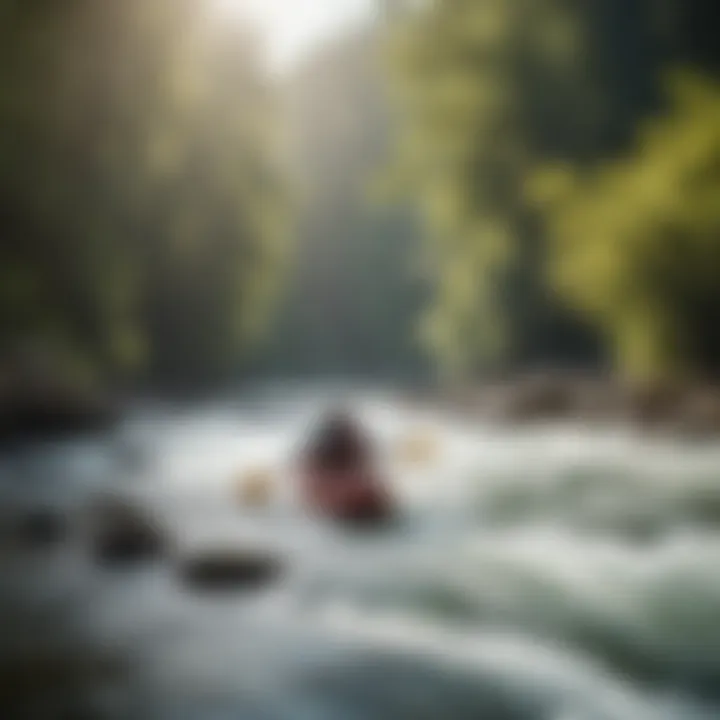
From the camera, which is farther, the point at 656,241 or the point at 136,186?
the point at 136,186

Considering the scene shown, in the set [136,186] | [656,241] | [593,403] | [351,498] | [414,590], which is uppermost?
[136,186]

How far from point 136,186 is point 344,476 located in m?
0.63

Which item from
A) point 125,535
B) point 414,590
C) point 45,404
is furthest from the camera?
point 45,404

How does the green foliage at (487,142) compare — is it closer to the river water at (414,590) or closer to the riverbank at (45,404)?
the river water at (414,590)

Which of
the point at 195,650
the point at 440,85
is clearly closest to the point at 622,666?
the point at 195,650

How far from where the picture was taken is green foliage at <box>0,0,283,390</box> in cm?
179

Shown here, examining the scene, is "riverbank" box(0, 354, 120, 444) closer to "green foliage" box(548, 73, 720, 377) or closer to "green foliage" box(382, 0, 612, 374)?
"green foliage" box(382, 0, 612, 374)

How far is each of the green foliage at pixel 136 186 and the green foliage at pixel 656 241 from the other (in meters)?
0.50

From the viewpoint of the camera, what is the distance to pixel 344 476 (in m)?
1.61

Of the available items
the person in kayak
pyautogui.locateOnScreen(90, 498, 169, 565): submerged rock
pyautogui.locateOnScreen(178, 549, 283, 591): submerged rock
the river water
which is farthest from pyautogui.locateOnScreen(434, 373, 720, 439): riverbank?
pyautogui.locateOnScreen(90, 498, 169, 565): submerged rock

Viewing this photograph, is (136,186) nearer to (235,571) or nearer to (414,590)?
(235,571)

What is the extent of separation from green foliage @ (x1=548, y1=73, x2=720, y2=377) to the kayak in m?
0.41

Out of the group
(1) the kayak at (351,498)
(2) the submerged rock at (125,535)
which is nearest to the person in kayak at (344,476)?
(1) the kayak at (351,498)

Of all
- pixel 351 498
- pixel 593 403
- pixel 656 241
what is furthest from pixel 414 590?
pixel 656 241
